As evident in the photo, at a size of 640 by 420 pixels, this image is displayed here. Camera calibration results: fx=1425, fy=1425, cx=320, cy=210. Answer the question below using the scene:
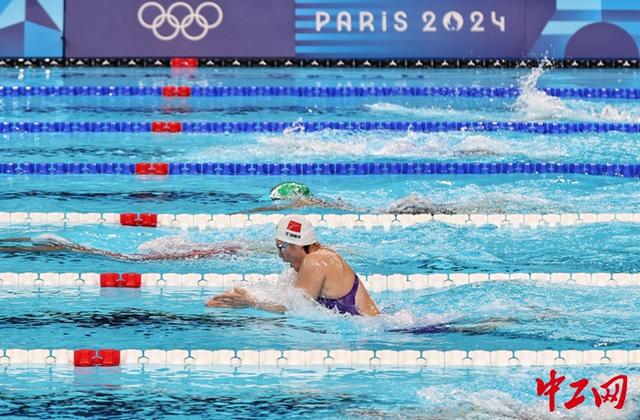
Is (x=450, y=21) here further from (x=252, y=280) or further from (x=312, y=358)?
(x=312, y=358)

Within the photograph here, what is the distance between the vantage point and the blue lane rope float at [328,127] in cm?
1092

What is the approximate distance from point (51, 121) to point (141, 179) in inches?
93.4

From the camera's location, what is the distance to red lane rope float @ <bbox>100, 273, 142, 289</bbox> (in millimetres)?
6453

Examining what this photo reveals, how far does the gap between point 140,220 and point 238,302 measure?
188 cm

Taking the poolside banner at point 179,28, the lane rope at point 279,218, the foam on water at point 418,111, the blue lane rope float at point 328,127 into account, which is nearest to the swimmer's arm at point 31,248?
the lane rope at point 279,218

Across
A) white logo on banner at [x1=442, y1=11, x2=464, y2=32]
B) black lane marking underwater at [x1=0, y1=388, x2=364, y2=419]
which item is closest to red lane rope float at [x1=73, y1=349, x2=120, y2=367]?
black lane marking underwater at [x1=0, y1=388, x2=364, y2=419]

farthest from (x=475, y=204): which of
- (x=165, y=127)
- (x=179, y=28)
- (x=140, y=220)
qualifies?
(x=179, y=28)

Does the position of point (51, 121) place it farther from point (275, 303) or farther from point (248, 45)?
point (275, 303)

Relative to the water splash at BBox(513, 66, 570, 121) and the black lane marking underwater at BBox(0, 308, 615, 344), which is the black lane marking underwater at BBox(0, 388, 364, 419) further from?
the water splash at BBox(513, 66, 570, 121)

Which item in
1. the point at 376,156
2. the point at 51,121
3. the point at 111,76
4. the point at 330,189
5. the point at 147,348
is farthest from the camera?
the point at 111,76

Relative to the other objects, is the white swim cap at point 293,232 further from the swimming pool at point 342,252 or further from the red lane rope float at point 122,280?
the red lane rope float at point 122,280

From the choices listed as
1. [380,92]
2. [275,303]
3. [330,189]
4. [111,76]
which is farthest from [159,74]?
[275,303]

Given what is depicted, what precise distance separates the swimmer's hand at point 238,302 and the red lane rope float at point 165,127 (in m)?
5.15

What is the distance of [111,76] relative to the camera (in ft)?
44.8
